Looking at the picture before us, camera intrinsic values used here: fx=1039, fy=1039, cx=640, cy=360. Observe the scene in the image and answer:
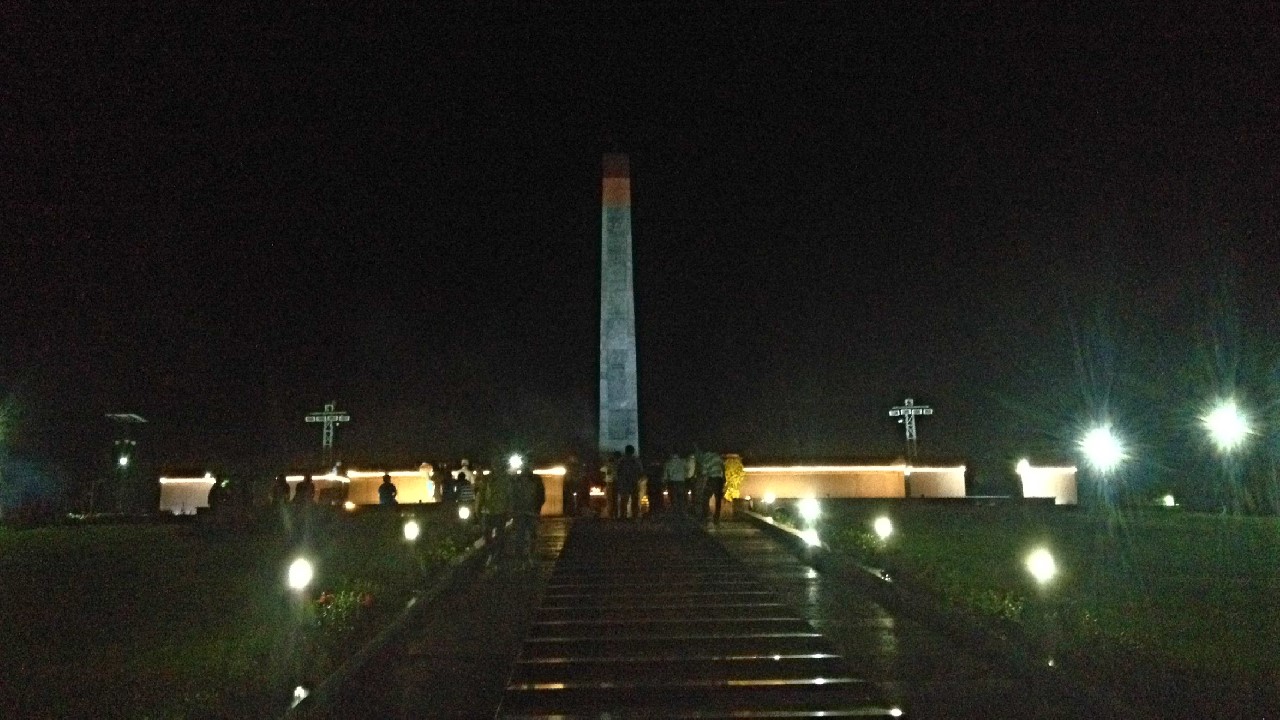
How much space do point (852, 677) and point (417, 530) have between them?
7.34m

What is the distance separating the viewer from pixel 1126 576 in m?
11.7

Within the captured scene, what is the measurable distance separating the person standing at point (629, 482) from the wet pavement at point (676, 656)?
16.6ft

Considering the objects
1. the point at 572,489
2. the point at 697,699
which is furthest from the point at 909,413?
the point at 697,699

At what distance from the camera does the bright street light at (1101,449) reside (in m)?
29.2

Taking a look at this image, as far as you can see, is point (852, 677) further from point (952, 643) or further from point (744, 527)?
point (744, 527)

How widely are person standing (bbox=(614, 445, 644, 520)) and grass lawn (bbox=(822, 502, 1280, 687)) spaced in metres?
3.31

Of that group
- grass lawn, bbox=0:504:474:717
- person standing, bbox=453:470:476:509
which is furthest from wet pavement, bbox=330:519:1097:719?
person standing, bbox=453:470:476:509

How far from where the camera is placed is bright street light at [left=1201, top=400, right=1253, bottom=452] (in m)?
27.8

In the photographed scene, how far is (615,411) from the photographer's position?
27203mm

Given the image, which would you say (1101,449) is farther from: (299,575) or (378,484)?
(299,575)

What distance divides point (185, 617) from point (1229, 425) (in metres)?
27.0

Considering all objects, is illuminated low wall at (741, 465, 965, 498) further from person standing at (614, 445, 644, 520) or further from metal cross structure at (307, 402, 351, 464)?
metal cross structure at (307, 402, 351, 464)

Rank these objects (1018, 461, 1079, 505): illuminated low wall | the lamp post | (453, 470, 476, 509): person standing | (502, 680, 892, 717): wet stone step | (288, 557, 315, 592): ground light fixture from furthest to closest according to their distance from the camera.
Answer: (1018, 461, 1079, 505): illuminated low wall < (453, 470, 476, 509): person standing < (288, 557, 315, 592): ground light fixture < the lamp post < (502, 680, 892, 717): wet stone step

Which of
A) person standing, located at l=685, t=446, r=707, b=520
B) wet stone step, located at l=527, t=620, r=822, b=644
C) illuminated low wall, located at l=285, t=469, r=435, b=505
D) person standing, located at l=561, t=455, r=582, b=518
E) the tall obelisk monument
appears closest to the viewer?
wet stone step, located at l=527, t=620, r=822, b=644
